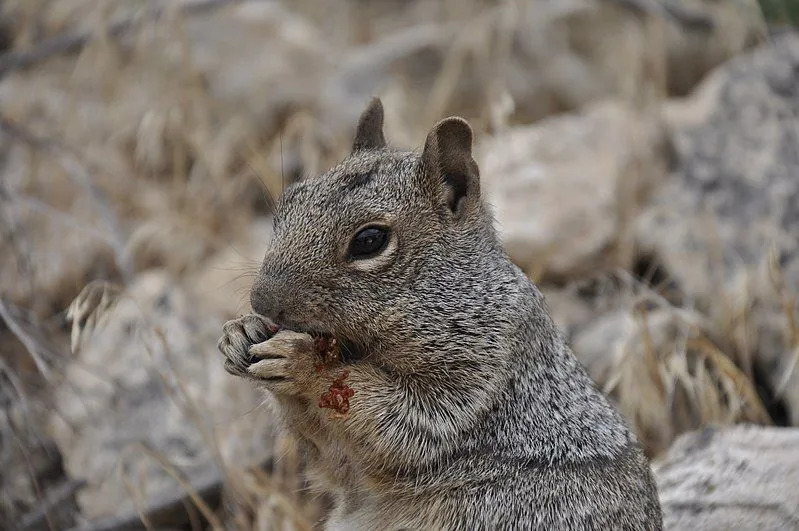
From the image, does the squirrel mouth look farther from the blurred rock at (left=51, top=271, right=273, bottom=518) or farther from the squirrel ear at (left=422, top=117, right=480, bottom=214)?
the blurred rock at (left=51, top=271, right=273, bottom=518)

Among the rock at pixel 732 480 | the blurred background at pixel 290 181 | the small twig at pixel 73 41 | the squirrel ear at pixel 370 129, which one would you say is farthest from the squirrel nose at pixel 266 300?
the small twig at pixel 73 41

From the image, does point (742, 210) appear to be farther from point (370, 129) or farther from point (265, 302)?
point (265, 302)

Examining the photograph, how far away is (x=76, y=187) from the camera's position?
580 cm

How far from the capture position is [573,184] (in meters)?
5.48

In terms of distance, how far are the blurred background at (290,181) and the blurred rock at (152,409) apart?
0.02 m

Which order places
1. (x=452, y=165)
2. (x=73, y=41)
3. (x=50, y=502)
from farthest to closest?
(x=73, y=41)
(x=50, y=502)
(x=452, y=165)

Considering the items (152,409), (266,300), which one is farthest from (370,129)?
(152,409)

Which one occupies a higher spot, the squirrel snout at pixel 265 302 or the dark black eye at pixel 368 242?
the dark black eye at pixel 368 242

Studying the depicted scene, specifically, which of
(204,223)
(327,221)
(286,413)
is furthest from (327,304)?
(204,223)

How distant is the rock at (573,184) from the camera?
5.16 metres

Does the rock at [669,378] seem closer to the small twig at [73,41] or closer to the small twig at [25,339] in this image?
the small twig at [25,339]

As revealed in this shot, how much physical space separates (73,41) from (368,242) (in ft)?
11.2

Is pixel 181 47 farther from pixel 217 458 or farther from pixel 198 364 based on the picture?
pixel 217 458

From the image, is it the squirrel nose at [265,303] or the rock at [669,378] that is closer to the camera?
the squirrel nose at [265,303]
